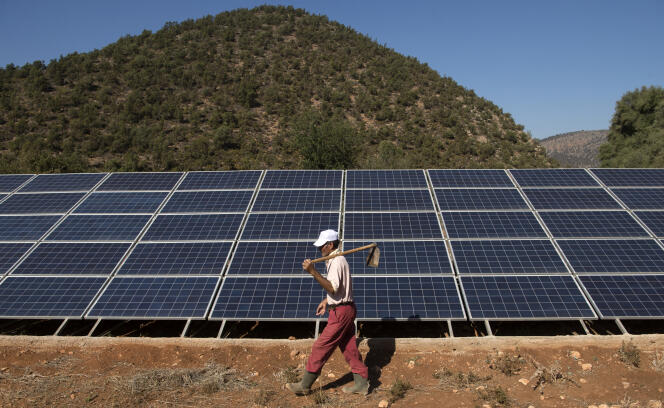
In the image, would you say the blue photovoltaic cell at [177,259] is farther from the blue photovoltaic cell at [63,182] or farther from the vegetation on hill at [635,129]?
the vegetation on hill at [635,129]

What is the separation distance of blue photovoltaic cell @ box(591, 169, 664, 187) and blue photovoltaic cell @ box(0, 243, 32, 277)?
18363 mm

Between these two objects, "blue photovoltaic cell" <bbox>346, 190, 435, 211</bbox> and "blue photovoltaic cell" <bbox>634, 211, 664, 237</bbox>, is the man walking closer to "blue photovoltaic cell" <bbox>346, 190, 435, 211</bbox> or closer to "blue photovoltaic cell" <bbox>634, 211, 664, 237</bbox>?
"blue photovoltaic cell" <bbox>346, 190, 435, 211</bbox>

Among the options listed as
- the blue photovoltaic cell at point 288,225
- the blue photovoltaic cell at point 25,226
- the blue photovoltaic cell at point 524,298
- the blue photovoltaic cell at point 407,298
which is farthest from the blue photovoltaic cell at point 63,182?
the blue photovoltaic cell at point 524,298

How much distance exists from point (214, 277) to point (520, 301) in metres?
7.46

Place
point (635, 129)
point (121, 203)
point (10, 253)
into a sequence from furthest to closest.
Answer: point (635, 129), point (121, 203), point (10, 253)

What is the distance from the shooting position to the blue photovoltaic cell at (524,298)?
8547 millimetres

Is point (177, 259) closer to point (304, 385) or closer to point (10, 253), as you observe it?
point (10, 253)

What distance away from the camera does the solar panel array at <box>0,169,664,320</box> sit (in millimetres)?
9039

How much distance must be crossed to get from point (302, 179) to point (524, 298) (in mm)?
7834

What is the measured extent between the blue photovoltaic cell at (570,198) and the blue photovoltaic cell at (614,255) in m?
1.60

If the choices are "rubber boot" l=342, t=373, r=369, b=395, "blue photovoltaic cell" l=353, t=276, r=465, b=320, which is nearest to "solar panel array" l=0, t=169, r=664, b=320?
"blue photovoltaic cell" l=353, t=276, r=465, b=320

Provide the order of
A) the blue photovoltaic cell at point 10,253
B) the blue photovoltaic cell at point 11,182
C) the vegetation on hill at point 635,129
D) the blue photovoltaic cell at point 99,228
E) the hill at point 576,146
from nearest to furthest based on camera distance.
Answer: the blue photovoltaic cell at point 10,253, the blue photovoltaic cell at point 99,228, the blue photovoltaic cell at point 11,182, the vegetation on hill at point 635,129, the hill at point 576,146

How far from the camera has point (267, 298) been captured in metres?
9.22

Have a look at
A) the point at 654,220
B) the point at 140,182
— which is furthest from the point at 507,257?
the point at 140,182
